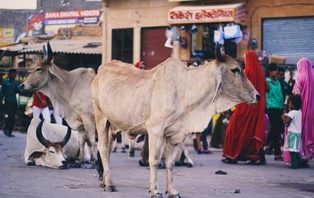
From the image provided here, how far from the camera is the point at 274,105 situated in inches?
550

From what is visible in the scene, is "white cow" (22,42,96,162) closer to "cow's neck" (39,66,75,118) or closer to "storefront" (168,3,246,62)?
"cow's neck" (39,66,75,118)

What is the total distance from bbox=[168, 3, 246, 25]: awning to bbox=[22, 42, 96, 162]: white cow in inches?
403

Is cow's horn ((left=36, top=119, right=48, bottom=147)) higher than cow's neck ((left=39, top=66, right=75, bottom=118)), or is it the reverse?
cow's neck ((left=39, top=66, right=75, bottom=118))

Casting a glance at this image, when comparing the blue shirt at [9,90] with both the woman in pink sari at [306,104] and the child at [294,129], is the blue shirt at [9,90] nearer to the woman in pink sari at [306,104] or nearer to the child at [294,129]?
the woman in pink sari at [306,104]

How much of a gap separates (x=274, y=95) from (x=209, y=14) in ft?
26.9

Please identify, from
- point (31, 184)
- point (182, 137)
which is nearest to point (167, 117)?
point (182, 137)

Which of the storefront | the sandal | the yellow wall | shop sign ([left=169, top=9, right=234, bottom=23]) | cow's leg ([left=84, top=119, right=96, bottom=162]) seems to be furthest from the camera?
the yellow wall

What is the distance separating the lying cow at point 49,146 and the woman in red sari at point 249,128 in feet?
9.58

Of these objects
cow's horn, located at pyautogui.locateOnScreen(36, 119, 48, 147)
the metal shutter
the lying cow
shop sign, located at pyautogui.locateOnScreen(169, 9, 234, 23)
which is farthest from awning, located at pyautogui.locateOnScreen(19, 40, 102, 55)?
cow's horn, located at pyautogui.locateOnScreen(36, 119, 48, 147)

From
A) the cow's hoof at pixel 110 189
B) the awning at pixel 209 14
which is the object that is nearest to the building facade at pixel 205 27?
the awning at pixel 209 14

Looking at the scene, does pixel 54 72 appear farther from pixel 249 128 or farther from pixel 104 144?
pixel 249 128

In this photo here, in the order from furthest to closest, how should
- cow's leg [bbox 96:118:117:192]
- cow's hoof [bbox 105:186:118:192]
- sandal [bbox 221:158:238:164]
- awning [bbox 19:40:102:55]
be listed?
awning [bbox 19:40:102:55]
sandal [bbox 221:158:238:164]
cow's leg [bbox 96:118:117:192]
cow's hoof [bbox 105:186:118:192]

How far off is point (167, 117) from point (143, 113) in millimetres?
356

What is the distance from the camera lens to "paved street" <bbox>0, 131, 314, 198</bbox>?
7.79 meters
